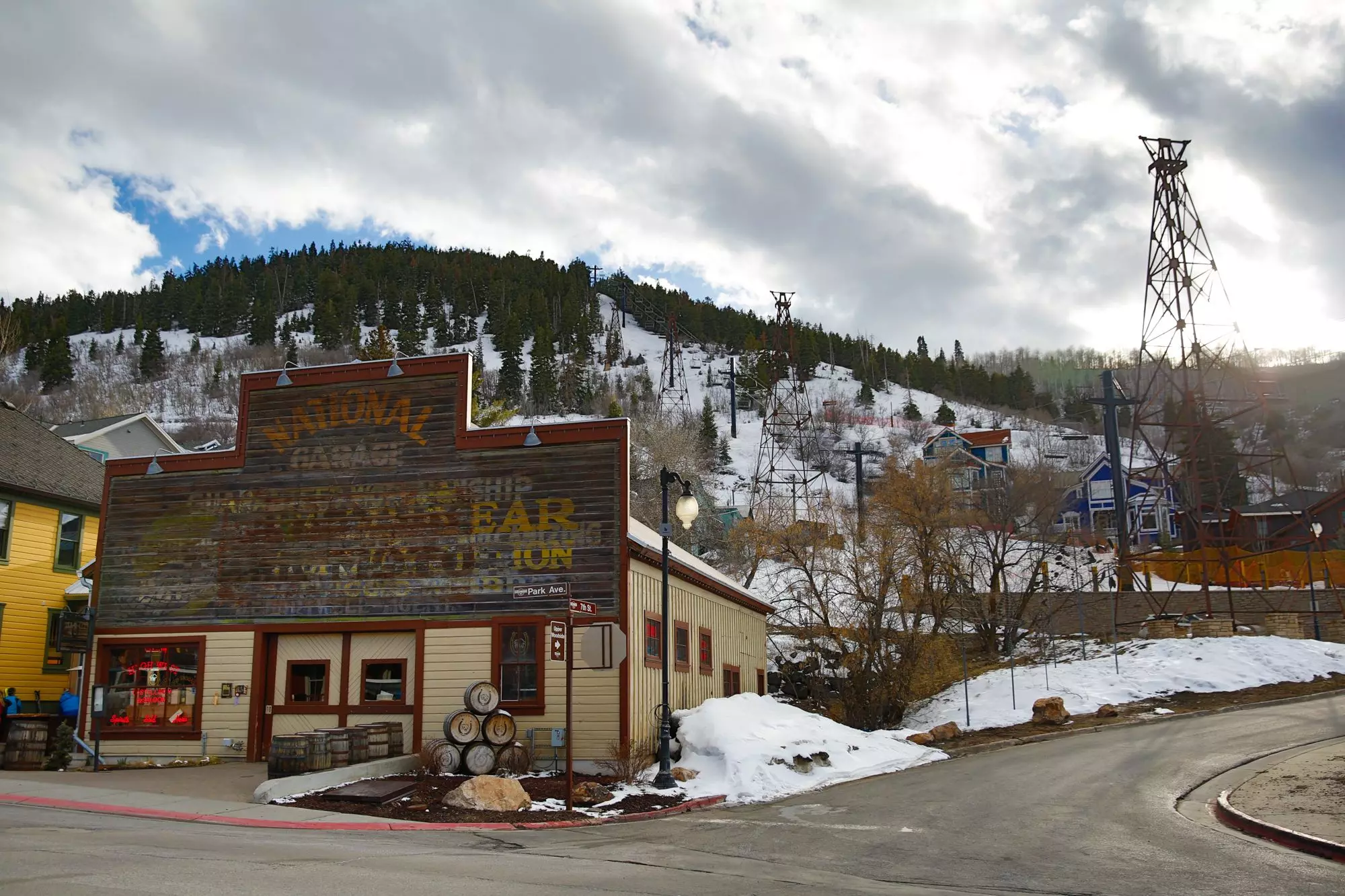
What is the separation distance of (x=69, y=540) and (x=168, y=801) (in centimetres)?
1857

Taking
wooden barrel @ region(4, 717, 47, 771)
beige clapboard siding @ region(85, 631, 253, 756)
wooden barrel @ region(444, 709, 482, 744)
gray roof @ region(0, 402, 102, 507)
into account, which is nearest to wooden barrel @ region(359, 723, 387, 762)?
wooden barrel @ region(444, 709, 482, 744)

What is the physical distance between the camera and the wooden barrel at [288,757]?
57.2 ft

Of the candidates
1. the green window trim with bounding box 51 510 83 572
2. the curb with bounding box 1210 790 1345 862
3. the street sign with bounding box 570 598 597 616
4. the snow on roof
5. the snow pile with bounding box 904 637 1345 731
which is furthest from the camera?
the green window trim with bounding box 51 510 83 572

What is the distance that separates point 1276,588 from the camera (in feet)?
146

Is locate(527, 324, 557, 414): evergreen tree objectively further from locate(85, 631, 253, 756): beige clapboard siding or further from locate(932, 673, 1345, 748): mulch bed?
locate(85, 631, 253, 756): beige clapboard siding

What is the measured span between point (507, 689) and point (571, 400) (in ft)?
350

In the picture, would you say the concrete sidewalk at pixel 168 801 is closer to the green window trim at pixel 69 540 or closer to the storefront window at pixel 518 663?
the storefront window at pixel 518 663

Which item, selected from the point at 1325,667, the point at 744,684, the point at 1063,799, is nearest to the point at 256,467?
the point at 744,684

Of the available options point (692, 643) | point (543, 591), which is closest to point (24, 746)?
point (543, 591)

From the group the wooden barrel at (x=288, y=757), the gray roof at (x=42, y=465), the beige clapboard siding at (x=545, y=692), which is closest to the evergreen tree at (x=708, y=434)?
the gray roof at (x=42, y=465)

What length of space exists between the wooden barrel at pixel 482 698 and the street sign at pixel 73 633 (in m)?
9.75

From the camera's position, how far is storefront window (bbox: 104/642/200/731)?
75.0 feet

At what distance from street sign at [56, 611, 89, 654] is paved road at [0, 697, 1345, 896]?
900 centimetres

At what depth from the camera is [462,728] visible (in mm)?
19141
